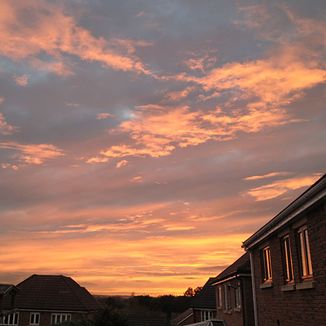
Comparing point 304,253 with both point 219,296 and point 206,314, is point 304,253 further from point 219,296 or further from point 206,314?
point 206,314

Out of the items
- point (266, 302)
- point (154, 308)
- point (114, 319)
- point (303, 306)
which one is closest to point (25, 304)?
point (114, 319)

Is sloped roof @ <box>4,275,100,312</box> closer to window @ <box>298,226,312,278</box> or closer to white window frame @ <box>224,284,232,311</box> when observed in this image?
white window frame @ <box>224,284,232,311</box>

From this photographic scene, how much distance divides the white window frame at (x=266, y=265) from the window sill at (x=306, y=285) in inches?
165

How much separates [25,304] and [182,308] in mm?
49613

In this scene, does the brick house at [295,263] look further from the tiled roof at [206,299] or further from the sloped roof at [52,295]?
the sloped roof at [52,295]

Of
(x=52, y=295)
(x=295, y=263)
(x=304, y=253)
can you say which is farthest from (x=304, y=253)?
(x=52, y=295)

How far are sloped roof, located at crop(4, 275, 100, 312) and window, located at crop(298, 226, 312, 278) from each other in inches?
1586

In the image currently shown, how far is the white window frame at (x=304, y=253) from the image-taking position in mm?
12562

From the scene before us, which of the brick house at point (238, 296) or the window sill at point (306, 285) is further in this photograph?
the brick house at point (238, 296)

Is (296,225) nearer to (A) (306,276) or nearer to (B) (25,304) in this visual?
(A) (306,276)

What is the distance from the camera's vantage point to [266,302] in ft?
57.7

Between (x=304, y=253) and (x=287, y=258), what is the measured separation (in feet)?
6.51

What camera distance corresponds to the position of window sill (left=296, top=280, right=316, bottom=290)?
11823mm

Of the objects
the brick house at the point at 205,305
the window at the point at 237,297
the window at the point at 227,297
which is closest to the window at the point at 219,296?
the window at the point at 227,297
